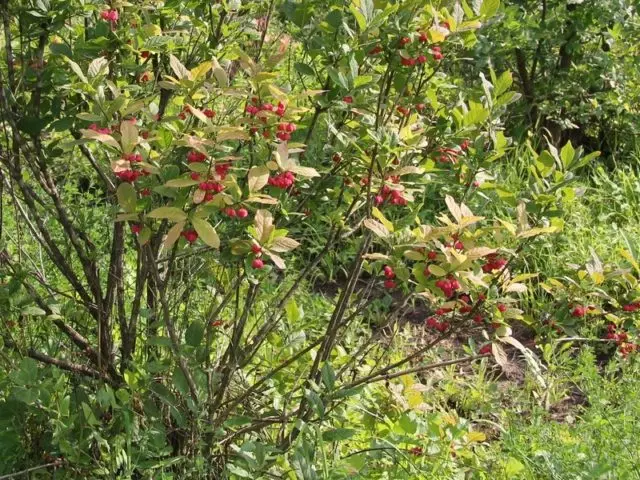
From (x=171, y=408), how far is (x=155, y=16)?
1.04 m

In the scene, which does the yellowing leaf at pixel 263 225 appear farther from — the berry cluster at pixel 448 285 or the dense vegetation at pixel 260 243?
the berry cluster at pixel 448 285

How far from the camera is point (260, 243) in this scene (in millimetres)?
1938

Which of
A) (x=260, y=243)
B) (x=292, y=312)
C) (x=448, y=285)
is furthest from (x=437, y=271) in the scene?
(x=292, y=312)

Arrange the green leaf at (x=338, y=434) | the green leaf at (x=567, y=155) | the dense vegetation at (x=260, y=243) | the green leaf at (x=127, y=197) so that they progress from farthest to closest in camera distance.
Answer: the green leaf at (x=338, y=434) → the green leaf at (x=567, y=155) → the dense vegetation at (x=260, y=243) → the green leaf at (x=127, y=197)

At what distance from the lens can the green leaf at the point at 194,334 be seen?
229cm

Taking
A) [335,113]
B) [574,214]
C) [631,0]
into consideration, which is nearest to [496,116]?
[335,113]

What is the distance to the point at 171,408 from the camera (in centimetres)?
233

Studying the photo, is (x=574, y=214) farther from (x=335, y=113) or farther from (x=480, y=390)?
(x=335, y=113)

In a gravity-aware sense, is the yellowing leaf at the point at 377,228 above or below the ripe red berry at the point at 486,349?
above

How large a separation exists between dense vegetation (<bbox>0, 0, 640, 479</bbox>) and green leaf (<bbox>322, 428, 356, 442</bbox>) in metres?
0.03

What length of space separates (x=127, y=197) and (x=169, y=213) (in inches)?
5.7

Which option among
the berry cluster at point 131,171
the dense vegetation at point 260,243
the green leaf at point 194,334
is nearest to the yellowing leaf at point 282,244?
the dense vegetation at point 260,243

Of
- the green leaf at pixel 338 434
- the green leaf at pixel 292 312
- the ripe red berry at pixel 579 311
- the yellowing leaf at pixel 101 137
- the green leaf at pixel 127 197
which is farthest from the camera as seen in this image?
the green leaf at pixel 292 312

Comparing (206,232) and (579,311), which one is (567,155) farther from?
(206,232)
